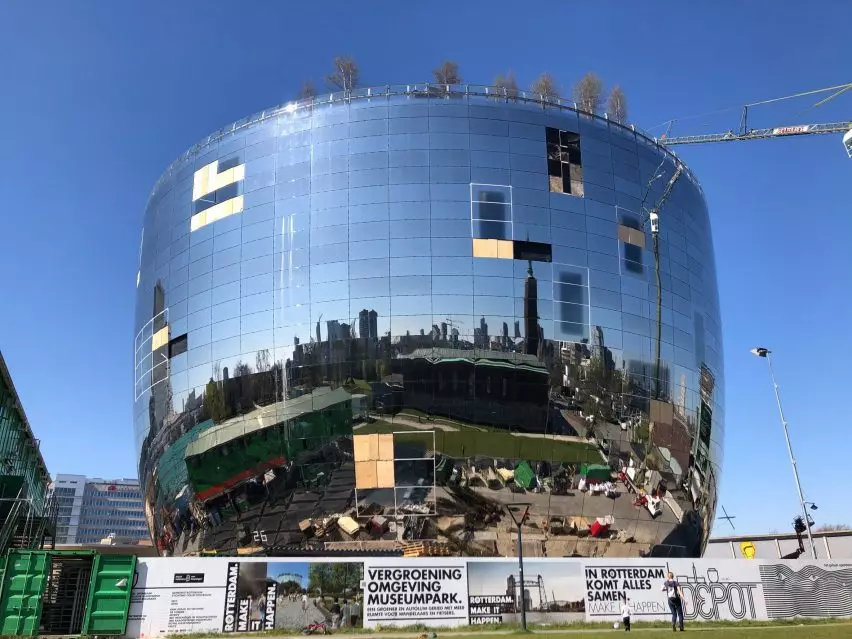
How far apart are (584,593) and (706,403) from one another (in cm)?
1557

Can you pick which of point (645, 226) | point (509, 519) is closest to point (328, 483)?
point (509, 519)

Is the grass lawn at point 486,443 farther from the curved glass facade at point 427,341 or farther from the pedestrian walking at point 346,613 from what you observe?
the pedestrian walking at point 346,613

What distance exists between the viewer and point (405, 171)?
30.8 m

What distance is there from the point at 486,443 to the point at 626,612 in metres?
8.39

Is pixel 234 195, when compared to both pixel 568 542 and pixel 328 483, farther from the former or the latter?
pixel 568 542

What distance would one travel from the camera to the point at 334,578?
20.8 m

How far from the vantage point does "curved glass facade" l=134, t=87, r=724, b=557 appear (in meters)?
28.1

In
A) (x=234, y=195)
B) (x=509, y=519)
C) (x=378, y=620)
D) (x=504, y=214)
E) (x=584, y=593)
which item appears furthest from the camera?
(x=234, y=195)

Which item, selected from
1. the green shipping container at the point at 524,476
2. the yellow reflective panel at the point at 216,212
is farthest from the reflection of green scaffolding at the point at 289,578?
the yellow reflective panel at the point at 216,212

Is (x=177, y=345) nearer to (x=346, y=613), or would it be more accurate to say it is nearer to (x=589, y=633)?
(x=346, y=613)

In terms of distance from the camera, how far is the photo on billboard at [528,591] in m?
21.6

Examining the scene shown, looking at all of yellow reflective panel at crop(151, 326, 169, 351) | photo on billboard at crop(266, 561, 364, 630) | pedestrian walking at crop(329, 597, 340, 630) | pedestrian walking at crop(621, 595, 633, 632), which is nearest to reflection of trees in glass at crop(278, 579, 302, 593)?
photo on billboard at crop(266, 561, 364, 630)

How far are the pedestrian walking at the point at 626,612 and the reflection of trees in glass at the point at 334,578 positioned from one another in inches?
309

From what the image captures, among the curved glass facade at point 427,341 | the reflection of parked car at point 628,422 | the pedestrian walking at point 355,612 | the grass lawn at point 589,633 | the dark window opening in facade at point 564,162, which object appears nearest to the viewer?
the grass lawn at point 589,633
